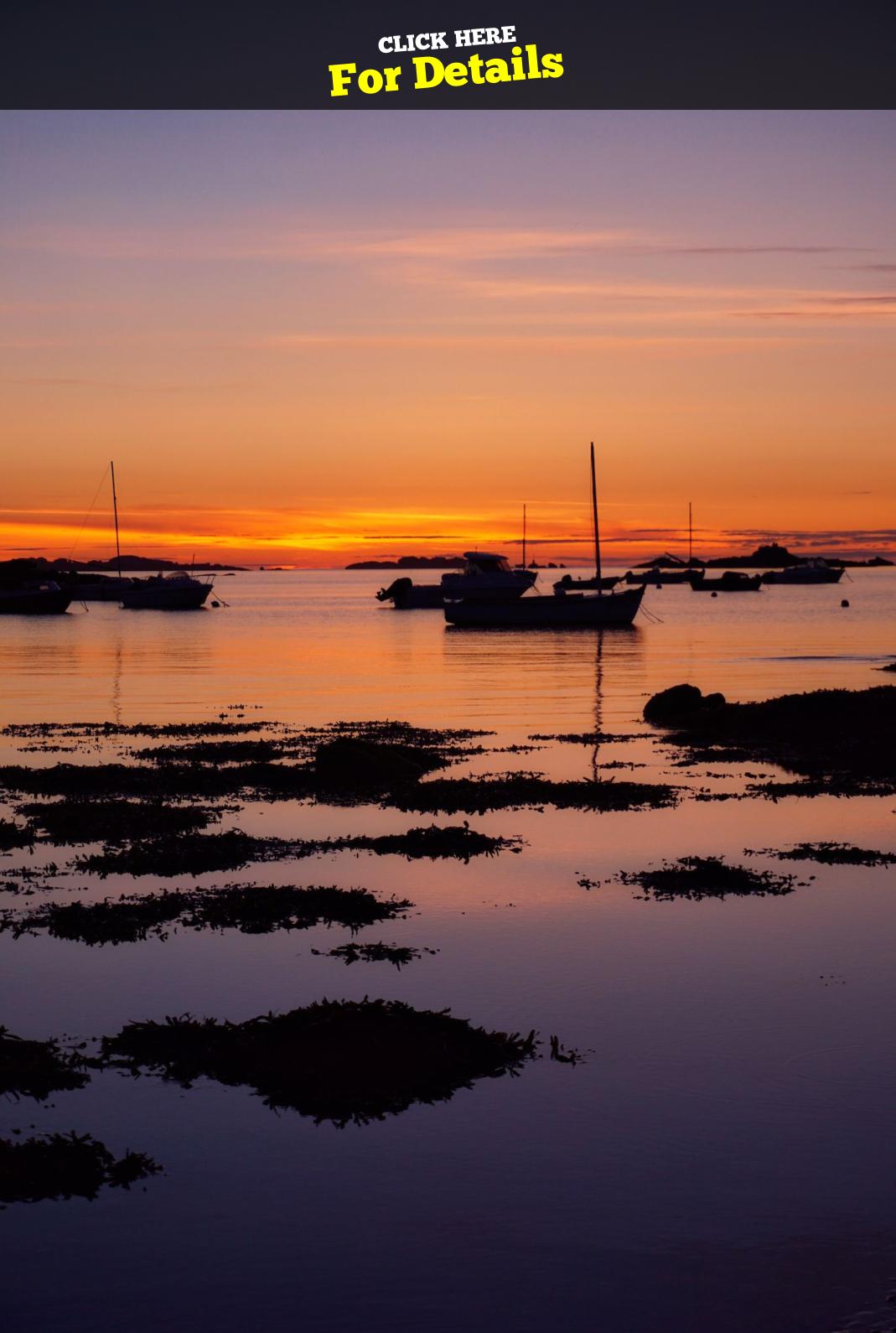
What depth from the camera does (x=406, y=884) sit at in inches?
488

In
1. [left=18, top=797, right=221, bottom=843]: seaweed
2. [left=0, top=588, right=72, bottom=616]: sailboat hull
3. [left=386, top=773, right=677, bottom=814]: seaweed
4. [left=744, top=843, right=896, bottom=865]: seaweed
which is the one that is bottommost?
[left=744, top=843, right=896, bottom=865]: seaweed

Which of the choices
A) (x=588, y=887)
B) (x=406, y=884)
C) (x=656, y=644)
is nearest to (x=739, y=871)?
(x=588, y=887)

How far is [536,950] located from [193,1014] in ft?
9.29

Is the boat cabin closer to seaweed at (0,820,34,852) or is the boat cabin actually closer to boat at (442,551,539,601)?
boat at (442,551,539,601)

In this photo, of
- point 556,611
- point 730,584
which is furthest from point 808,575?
point 556,611

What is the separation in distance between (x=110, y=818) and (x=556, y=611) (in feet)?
181

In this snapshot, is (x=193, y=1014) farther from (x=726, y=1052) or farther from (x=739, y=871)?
(x=739, y=871)

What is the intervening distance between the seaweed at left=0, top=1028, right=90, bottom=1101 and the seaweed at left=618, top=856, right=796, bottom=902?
230 inches

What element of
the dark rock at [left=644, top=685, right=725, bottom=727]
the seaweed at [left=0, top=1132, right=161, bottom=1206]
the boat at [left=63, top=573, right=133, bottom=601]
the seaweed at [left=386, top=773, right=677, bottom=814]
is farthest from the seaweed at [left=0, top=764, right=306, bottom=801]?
the boat at [left=63, top=573, right=133, bottom=601]

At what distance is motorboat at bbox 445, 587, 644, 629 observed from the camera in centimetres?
6944

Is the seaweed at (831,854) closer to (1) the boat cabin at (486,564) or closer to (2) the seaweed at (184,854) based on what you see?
(2) the seaweed at (184,854)

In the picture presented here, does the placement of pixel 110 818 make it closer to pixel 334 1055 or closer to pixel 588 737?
pixel 334 1055

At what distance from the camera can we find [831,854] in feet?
44.5

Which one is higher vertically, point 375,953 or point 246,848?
point 246,848
